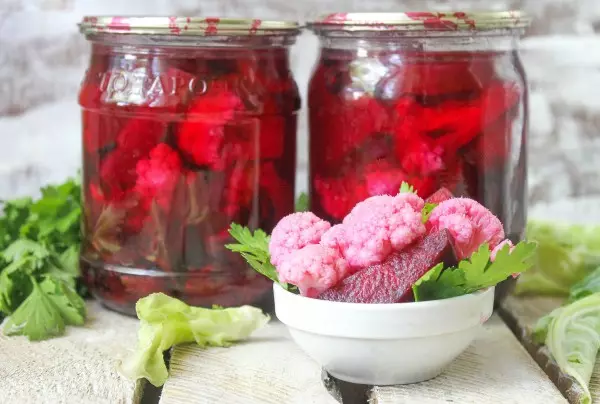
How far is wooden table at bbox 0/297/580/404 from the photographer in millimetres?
997

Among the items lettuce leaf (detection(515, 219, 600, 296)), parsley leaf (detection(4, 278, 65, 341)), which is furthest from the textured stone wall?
parsley leaf (detection(4, 278, 65, 341))

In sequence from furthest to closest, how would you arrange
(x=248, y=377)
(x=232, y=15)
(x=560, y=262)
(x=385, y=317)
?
(x=232, y=15)
(x=560, y=262)
(x=248, y=377)
(x=385, y=317)

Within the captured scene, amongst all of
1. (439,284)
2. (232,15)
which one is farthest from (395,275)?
(232,15)

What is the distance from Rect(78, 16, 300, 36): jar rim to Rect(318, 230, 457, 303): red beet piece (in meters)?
0.41

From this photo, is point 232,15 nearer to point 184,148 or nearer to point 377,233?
point 184,148

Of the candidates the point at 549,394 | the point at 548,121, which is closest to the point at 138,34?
the point at 549,394

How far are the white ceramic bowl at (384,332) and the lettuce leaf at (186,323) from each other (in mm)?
167

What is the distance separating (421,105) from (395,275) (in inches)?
11.6

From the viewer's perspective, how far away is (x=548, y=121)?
1714mm

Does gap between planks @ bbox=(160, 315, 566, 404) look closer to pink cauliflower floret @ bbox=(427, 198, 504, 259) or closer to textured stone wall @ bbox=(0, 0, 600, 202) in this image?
pink cauliflower floret @ bbox=(427, 198, 504, 259)

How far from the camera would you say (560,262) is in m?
1.44

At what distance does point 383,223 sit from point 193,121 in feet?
1.14

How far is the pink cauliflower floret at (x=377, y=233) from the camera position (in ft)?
3.22

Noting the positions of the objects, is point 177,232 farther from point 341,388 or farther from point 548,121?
point 548,121
